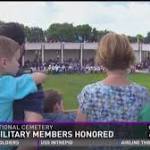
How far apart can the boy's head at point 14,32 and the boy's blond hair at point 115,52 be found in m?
0.30

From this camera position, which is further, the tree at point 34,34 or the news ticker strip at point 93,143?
the tree at point 34,34

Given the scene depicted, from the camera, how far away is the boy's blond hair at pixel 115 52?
6.14 feet

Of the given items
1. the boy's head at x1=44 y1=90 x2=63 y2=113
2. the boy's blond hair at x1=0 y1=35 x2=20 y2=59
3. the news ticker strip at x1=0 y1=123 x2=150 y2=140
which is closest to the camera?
the boy's blond hair at x1=0 y1=35 x2=20 y2=59

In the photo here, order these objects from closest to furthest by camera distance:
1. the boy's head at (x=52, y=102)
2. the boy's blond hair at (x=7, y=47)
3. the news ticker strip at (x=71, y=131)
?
the boy's blond hair at (x=7, y=47) → the news ticker strip at (x=71, y=131) → the boy's head at (x=52, y=102)

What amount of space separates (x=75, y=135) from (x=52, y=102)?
7.1 inches

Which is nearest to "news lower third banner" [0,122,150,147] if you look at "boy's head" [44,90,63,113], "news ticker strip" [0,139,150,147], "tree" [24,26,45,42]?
"news ticker strip" [0,139,150,147]

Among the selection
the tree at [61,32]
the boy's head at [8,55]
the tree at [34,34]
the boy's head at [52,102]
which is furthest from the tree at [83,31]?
the boy's head at [8,55]

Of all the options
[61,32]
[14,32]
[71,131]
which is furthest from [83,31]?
[71,131]

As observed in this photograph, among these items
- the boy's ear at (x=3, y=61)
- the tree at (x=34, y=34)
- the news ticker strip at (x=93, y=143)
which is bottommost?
the news ticker strip at (x=93, y=143)

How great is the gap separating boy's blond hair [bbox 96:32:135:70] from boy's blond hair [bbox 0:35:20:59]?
28 centimetres

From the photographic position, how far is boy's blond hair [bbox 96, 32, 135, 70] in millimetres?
1872

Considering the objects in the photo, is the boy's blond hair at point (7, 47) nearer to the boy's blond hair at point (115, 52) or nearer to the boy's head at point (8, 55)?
the boy's head at point (8, 55)

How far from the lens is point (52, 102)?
209cm

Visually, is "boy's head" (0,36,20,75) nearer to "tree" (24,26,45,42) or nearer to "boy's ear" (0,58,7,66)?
"boy's ear" (0,58,7,66)
